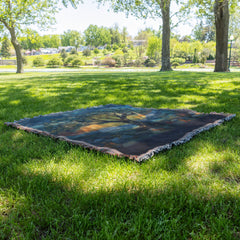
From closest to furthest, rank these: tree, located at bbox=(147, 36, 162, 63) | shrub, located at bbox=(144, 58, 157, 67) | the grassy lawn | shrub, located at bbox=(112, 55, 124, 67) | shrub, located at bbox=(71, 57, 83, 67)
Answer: the grassy lawn
shrub, located at bbox=(144, 58, 157, 67)
shrub, located at bbox=(112, 55, 124, 67)
shrub, located at bbox=(71, 57, 83, 67)
tree, located at bbox=(147, 36, 162, 63)

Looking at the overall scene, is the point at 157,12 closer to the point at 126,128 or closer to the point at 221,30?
the point at 221,30

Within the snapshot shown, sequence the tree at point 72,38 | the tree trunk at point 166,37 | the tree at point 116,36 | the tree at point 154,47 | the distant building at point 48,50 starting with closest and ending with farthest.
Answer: the tree trunk at point 166,37
the tree at point 154,47
the tree at point 116,36
the tree at point 72,38
the distant building at point 48,50

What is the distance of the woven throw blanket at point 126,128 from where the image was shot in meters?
2.54

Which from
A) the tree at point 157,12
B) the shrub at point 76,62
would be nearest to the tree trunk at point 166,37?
the tree at point 157,12

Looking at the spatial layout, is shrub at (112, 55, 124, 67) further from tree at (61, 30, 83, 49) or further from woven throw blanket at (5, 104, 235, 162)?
tree at (61, 30, 83, 49)

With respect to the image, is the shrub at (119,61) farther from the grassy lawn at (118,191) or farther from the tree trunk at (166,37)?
the grassy lawn at (118,191)

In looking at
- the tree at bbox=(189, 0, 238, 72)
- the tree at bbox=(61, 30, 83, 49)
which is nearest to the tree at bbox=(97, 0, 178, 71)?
the tree at bbox=(189, 0, 238, 72)

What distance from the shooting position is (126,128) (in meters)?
3.24

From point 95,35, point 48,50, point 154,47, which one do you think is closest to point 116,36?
point 95,35

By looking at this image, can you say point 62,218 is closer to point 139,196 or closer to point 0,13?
point 139,196

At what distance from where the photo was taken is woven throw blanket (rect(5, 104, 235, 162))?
2538mm

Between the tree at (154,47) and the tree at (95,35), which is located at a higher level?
the tree at (95,35)

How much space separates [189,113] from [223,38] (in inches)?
479

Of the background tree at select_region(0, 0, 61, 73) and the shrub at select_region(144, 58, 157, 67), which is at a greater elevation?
the background tree at select_region(0, 0, 61, 73)
